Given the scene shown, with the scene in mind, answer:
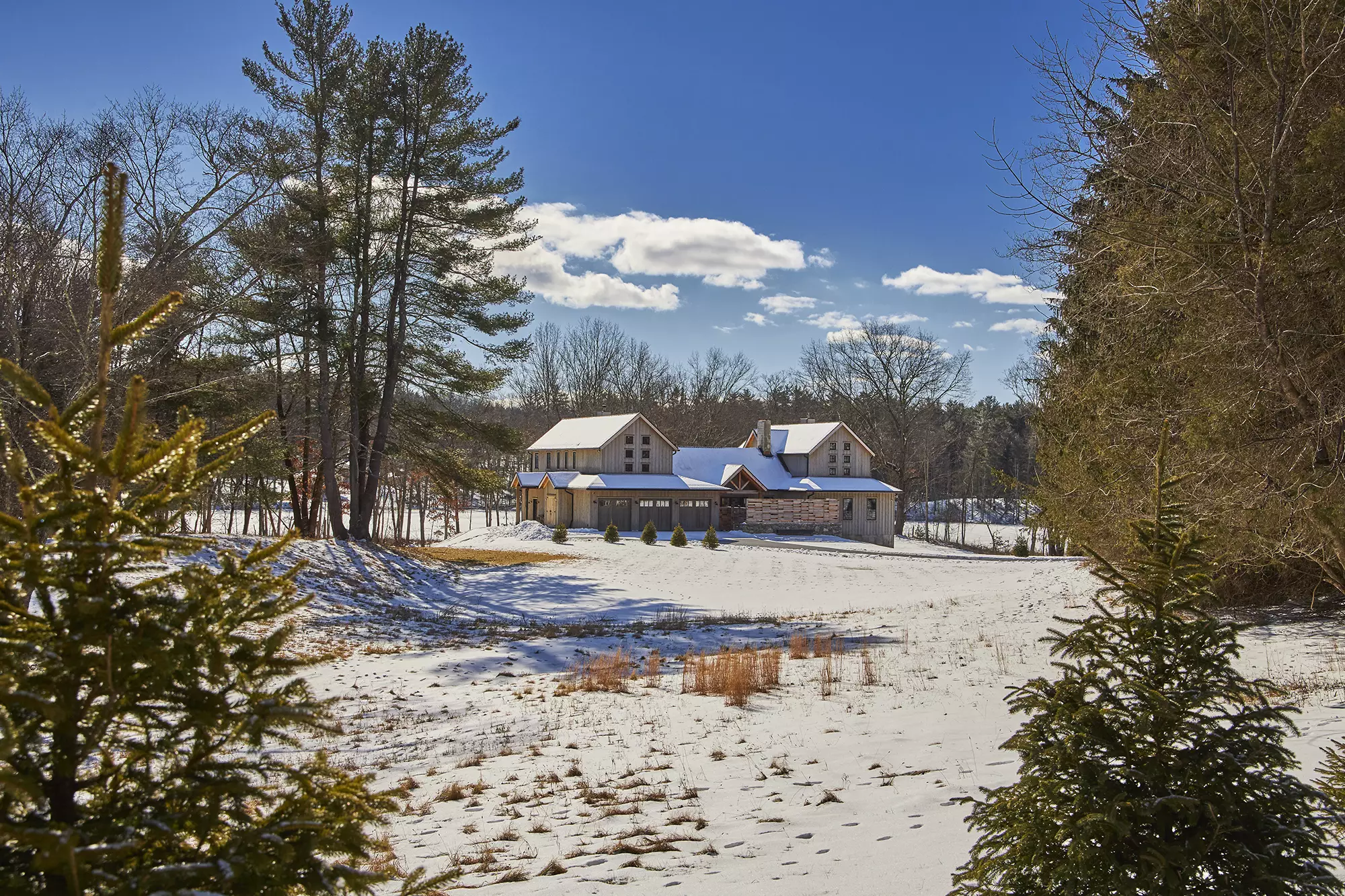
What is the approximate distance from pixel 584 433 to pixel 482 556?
17279 mm

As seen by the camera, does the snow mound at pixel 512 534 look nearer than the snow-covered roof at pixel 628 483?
Yes

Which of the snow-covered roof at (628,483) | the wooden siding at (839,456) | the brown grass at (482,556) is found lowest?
the brown grass at (482,556)

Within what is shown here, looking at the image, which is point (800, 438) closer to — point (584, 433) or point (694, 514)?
point (694, 514)

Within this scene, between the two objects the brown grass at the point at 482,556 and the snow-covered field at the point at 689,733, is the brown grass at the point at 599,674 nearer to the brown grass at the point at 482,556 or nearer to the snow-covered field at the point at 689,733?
the snow-covered field at the point at 689,733

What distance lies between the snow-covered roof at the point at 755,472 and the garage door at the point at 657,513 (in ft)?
8.73

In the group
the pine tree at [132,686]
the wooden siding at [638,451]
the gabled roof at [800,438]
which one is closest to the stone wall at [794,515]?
the gabled roof at [800,438]

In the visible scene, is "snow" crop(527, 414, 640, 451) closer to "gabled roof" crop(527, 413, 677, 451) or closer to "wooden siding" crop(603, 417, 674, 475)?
"gabled roof" crop(527, 413, 677, 451)

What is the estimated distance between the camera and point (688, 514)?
148ft

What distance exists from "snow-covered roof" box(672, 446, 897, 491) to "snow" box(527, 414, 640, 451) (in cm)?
392

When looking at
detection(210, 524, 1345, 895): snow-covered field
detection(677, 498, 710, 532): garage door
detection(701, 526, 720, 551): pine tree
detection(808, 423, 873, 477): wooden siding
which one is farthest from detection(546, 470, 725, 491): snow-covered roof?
detection(210, 524, 1345, 895): snow-covered field

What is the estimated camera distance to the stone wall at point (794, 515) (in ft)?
151

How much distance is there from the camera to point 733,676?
1066cm

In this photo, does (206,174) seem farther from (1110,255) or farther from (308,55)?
(1110,255)

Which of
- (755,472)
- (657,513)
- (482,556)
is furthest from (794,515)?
(482,556)
